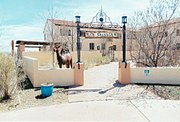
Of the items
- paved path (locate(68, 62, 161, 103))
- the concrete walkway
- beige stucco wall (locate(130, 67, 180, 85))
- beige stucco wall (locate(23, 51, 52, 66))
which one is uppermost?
beige stucco wall (locate(23, 51, 52, 66))

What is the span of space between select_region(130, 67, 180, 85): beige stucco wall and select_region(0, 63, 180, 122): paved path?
1.86m

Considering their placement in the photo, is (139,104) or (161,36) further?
(161,36)

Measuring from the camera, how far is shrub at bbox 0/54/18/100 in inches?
294

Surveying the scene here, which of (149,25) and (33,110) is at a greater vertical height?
(149,25)

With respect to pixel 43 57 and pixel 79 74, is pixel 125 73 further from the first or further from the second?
pixel 43 57

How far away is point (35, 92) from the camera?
870cm

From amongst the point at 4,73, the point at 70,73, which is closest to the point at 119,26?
the point at 70,73

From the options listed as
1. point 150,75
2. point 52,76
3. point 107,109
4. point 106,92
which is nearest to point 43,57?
point 52,76

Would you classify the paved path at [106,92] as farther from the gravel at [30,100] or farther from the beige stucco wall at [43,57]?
the beige stucco wall at [43,57]

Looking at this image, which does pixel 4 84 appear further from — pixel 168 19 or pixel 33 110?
pixel 168 19

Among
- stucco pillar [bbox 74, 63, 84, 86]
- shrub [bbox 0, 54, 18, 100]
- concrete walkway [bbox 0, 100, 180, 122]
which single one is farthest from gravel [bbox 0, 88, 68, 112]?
stucco pillar [bbox 74, 63, 84, 86]

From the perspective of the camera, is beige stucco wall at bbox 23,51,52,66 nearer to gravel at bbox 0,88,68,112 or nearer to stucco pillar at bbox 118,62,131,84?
stucco pillar at bbox 118,62,131,84

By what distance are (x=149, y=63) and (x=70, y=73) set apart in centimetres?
563

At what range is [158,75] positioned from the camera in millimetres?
10109
